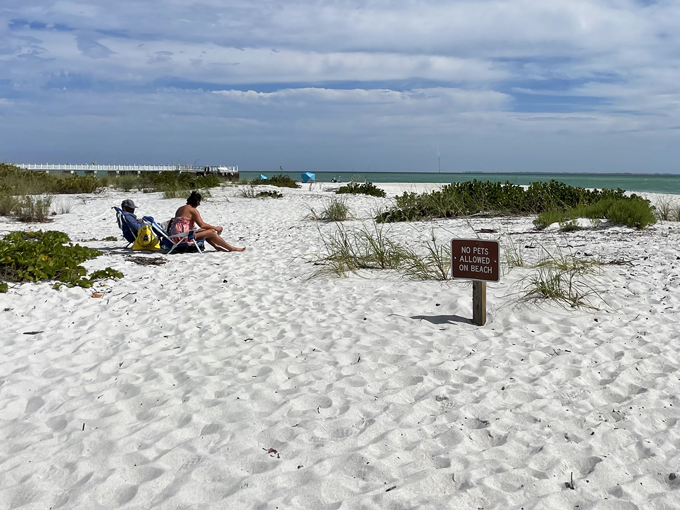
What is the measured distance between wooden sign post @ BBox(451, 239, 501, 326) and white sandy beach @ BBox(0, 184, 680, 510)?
0.25m

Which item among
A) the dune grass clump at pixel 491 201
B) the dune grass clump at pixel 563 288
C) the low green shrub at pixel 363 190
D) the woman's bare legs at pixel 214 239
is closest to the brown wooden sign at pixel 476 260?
the dune grass clump at pixel 563 288

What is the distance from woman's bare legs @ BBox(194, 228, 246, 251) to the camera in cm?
962

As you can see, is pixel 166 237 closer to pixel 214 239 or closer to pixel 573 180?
pixel 214 239

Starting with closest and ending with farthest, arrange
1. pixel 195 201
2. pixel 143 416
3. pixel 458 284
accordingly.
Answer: pixel 143 416, pixel 458 284, pixel 195 201

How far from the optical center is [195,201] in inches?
380

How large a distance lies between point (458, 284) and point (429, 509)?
4.32m

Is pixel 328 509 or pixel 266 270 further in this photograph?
pixel 266 270

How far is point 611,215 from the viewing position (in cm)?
1142

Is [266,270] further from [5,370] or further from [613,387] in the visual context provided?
[613,387]

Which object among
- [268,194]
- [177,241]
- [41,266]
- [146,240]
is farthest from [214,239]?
[268,194]

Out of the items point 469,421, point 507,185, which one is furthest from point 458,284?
point 507,185

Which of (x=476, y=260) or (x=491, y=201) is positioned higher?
(x=491, y=201)

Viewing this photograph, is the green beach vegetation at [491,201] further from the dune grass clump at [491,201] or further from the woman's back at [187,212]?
the woman's back at [187,212]

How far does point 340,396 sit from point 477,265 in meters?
2.01
